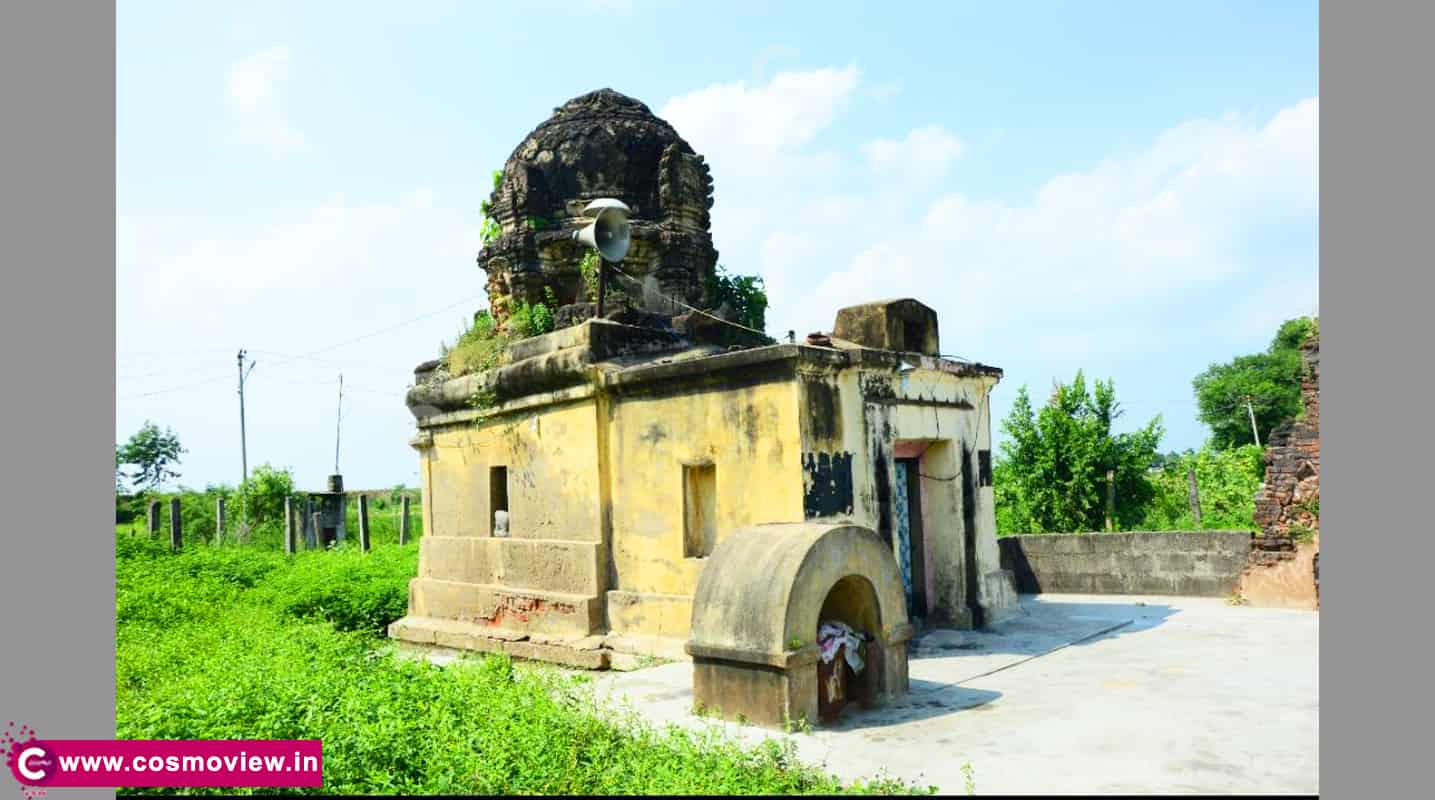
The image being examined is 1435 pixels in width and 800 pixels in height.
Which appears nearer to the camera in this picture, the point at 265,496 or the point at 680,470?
the point at 680,470

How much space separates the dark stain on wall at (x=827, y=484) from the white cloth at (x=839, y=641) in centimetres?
148

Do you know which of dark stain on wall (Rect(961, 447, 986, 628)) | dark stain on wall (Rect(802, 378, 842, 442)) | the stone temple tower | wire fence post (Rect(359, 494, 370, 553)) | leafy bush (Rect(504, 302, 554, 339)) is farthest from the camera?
wire fence post (Rect(359, 494, 370, 553))

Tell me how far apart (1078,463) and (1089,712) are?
11.3 m

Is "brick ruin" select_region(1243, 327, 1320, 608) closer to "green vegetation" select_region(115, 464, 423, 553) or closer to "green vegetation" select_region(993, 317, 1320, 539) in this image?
"green vegetation" select_region(993, 317, 1320, 539)

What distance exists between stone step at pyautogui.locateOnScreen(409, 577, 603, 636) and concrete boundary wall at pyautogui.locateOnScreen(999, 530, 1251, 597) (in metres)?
6.52

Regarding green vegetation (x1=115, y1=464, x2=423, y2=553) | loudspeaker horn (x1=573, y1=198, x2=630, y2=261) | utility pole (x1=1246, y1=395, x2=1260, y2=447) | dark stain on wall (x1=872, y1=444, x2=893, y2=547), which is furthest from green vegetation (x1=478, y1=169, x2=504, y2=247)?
utility pole (x1=1246, y1=395, x2=1260, y2=447)

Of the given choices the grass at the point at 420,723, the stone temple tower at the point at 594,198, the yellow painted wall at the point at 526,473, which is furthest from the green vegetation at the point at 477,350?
the grass at the point at 420,723

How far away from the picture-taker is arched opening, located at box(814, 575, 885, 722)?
6789 mm

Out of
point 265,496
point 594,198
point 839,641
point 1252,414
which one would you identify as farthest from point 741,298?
point 1252,414

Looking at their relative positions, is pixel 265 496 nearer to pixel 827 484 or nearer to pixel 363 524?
pixel 363 524

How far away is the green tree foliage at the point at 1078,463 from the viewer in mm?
17109

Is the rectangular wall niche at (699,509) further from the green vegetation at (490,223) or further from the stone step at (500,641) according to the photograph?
the green vegetation at (490,223)

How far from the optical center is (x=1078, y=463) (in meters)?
17.1

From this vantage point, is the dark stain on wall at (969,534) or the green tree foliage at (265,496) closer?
the dark stain on wall at (969,534)
